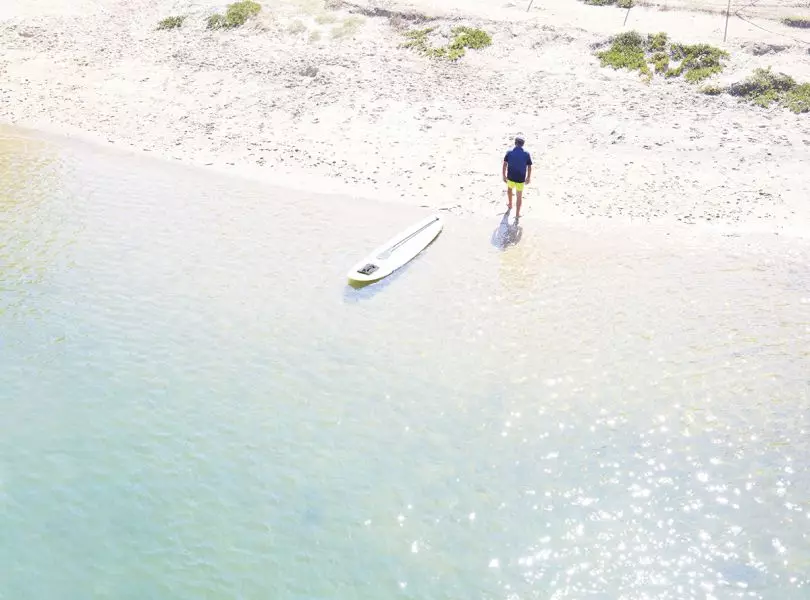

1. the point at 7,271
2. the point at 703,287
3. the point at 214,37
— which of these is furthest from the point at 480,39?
the point at 7,271

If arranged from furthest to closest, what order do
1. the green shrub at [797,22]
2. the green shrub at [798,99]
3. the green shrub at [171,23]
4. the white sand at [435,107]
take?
1. the green shrub at [171,23]
2. the green shrub at [797,22]
3. the green shrub at [798,99]
4. the white sand at [435,107]

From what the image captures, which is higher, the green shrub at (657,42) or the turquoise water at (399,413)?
→ the green shrub at (657,42)

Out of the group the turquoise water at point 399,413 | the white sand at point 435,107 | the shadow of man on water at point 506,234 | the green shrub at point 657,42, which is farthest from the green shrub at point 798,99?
the shadow of man on water at point 506,234

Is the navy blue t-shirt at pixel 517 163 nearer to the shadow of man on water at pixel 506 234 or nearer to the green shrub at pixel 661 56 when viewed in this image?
the shadow of man on water at pixel 506 234

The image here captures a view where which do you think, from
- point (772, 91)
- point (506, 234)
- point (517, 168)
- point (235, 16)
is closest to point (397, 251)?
point (506, 234)

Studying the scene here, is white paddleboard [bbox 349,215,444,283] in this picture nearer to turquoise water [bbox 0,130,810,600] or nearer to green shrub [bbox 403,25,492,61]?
turquoise water [bbox 0,130,810,600]

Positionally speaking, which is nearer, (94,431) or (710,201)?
(94,431)

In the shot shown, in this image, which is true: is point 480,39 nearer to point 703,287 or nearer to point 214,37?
point 214,37

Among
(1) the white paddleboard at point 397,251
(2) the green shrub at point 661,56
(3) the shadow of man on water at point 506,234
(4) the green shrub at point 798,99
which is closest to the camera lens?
(1) the white paddleboard at point 397,251
